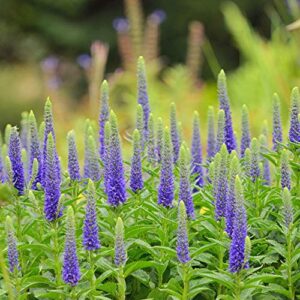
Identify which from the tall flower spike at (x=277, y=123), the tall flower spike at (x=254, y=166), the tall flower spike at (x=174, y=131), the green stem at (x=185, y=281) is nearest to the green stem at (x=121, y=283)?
the green stem at (x=185, y=281)

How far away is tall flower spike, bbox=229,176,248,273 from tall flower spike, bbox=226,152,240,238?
11 cm

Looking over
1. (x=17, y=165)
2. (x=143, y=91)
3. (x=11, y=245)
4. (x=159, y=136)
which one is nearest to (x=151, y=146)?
(x=159, y=136)

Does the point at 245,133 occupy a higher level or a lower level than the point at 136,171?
higher

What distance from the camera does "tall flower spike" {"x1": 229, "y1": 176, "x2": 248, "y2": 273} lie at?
2.51 meters

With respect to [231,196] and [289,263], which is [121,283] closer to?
[231,196]

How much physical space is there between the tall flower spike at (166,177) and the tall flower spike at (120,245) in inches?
14.4

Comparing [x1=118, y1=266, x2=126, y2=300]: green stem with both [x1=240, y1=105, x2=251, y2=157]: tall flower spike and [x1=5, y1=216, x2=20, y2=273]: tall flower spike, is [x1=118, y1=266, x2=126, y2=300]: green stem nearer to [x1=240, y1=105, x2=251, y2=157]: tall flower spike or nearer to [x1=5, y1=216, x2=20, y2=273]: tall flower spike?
[x1=5, y1=216, x2=20, y2=273]: tall flower spike

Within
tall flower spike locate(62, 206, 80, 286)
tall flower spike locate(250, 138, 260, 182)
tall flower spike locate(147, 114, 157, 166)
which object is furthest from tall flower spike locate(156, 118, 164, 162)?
tall flower spike locate(62, 206, 80, 286)

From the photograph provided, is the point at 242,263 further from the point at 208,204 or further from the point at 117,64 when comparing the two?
the point at 117,64

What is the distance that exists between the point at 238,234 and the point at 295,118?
764 mm

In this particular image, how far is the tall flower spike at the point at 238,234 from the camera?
2506mm

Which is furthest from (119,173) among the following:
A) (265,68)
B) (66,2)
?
(66,2)

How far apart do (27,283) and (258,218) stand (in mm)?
859

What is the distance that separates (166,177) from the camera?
2.85 m
